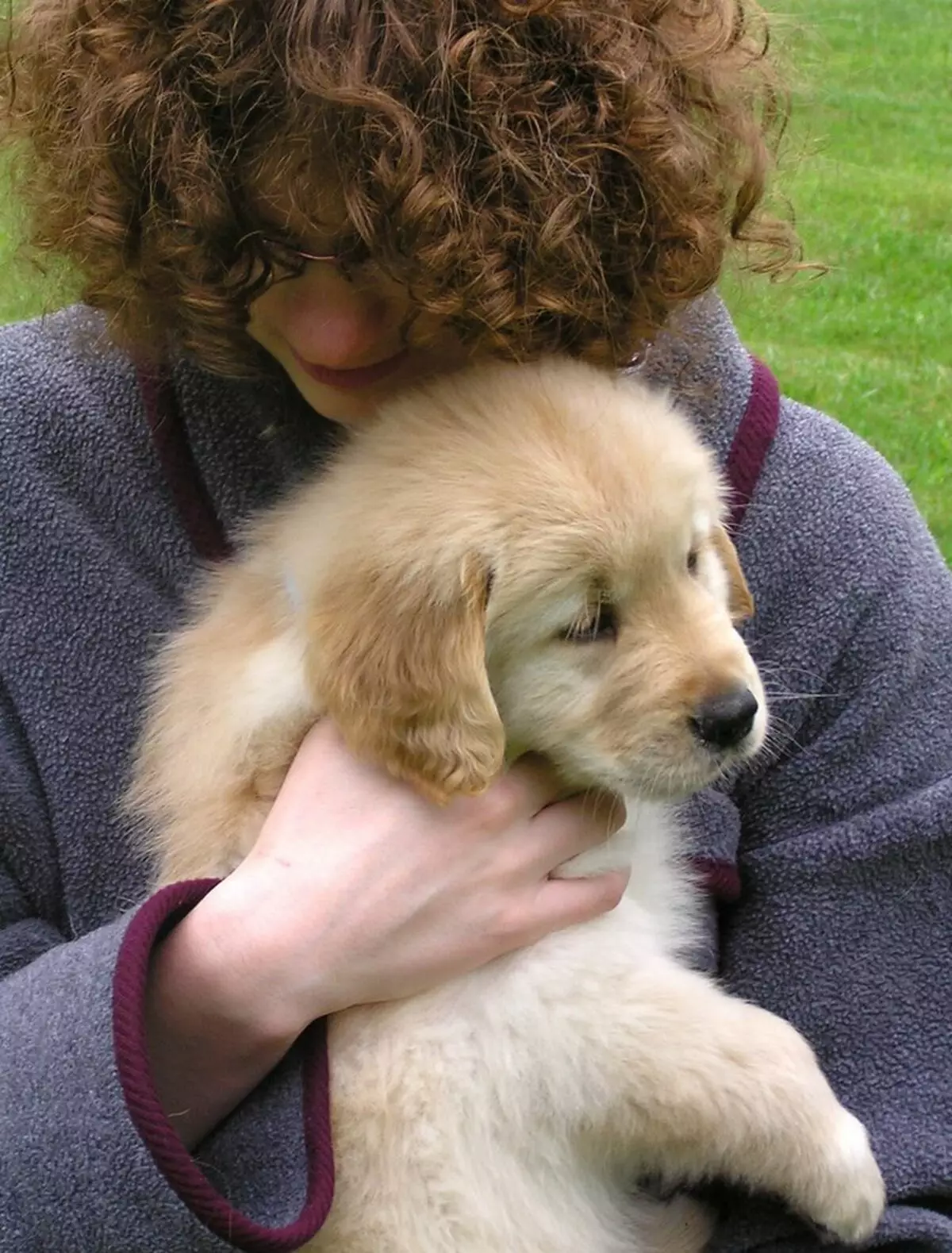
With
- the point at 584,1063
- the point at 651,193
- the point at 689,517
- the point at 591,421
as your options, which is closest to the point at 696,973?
the point at 584,1063

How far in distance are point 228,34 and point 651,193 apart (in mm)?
510

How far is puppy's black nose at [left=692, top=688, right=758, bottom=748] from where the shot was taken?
176cm

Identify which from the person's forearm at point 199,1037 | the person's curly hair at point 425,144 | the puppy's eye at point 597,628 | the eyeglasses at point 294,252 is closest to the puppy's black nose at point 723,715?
the puppy's eye at point 597,628

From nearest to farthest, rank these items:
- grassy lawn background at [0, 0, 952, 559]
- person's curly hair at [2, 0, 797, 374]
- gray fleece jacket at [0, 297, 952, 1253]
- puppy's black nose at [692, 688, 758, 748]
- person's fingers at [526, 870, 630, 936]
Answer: person's curly hair at [2, 0, 797, 374]
puppy's black nose at [692, 688, 758, 748]
person's fingers at [526, 870, 630, 936]
gray fleece jacket at [0, 297, 952, 1253]
grassy lawn background at [0, 0, 952, 559]

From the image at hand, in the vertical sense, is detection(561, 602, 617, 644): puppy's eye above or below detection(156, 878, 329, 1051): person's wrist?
above

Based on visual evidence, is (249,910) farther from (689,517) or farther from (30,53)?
(30,53)

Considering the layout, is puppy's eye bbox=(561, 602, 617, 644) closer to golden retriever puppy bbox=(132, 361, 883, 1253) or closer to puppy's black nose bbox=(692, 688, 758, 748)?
golden retriever puppy bbox=(132, 361, 883, 1253)

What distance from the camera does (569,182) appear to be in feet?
5.67

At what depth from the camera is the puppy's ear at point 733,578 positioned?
193 centimetres

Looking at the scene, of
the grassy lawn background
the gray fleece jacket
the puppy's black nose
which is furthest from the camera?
the grassy lawn background

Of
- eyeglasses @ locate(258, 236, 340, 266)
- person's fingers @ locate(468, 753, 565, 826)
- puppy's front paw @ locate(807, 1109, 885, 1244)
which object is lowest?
puppy's front paw @ locate(807, 1109, 885, 1244)

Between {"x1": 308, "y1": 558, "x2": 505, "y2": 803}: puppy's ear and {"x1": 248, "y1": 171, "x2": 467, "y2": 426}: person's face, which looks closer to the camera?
{"x1": 308, "y1": 558, "x2": 505, "y2": 803}: puppy's ear

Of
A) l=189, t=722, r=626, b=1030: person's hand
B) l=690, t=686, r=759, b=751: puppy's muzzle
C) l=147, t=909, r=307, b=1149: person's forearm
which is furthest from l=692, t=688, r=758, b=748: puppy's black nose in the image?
l=147, t=909, r=307, b=1149: person's forearm

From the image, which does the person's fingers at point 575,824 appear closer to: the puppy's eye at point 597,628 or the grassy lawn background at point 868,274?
the puppy's eye at point 597,628
